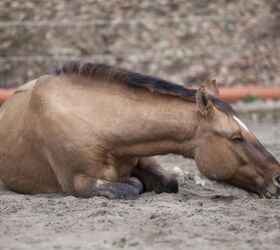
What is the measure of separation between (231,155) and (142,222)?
129 cm

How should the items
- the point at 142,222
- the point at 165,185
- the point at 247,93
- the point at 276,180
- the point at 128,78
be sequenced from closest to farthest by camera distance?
the point at 142,222 < the point at 276,180 < the point at 128,78 < the point at 165,185 < the point at 247,93

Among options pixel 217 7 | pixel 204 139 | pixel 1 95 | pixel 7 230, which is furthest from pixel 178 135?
pixel 217 7

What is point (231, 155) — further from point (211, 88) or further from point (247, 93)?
point (247, 93)

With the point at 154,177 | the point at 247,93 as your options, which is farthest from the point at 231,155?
the point at 247,93

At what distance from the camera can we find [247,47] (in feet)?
46.6

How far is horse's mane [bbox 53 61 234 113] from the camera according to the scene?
Answer: 6.72 m

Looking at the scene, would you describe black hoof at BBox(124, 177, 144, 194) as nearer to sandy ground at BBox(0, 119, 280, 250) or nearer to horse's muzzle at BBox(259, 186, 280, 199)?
sandy ground at BBox(0, 119, 280, 250)

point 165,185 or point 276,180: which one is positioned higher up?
point 276,180

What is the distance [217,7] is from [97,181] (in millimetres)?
8315

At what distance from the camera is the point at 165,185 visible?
7.14 meters

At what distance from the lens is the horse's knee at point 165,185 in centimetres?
712

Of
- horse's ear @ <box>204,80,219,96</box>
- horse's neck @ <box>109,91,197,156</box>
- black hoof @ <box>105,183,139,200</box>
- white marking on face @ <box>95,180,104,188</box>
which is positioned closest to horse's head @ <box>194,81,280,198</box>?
horse's neck @ <box>109,91,197,156</box>

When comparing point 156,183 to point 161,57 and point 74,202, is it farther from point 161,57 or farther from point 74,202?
point 161,57

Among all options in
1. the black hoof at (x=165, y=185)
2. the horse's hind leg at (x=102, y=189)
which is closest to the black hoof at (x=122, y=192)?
the horse's hind leg at (x=102, y=189)
